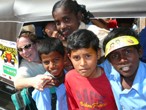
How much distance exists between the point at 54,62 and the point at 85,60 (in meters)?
0.28

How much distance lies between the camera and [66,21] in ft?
8.21

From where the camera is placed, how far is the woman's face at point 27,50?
2.69 metres

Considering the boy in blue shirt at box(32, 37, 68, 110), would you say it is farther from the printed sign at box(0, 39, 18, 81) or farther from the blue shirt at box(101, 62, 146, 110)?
the printed sign at box(0, 39, 18, 81)

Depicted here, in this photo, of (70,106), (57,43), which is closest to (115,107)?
(70,106)

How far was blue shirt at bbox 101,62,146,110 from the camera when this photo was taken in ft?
6.73

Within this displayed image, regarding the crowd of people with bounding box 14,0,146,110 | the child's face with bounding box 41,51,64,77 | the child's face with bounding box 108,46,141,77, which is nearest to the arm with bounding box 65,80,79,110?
the crowd of people with bounding box 14,0,146,110

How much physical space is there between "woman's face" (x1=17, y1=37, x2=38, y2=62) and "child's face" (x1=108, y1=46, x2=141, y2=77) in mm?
855

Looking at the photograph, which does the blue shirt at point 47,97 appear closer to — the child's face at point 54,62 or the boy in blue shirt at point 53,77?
the boy in blue shirt at point 53,77

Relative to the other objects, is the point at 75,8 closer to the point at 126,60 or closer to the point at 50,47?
the point at 50,47

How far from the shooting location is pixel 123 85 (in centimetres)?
218

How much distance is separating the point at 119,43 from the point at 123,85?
33 cm

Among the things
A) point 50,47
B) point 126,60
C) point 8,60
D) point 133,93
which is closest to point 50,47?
point 50,47

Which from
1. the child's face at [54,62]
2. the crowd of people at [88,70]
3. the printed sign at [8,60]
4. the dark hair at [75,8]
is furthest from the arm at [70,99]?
the printed sign at [8,60]

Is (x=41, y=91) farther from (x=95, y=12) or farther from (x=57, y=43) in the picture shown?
(x=95, y=12)
